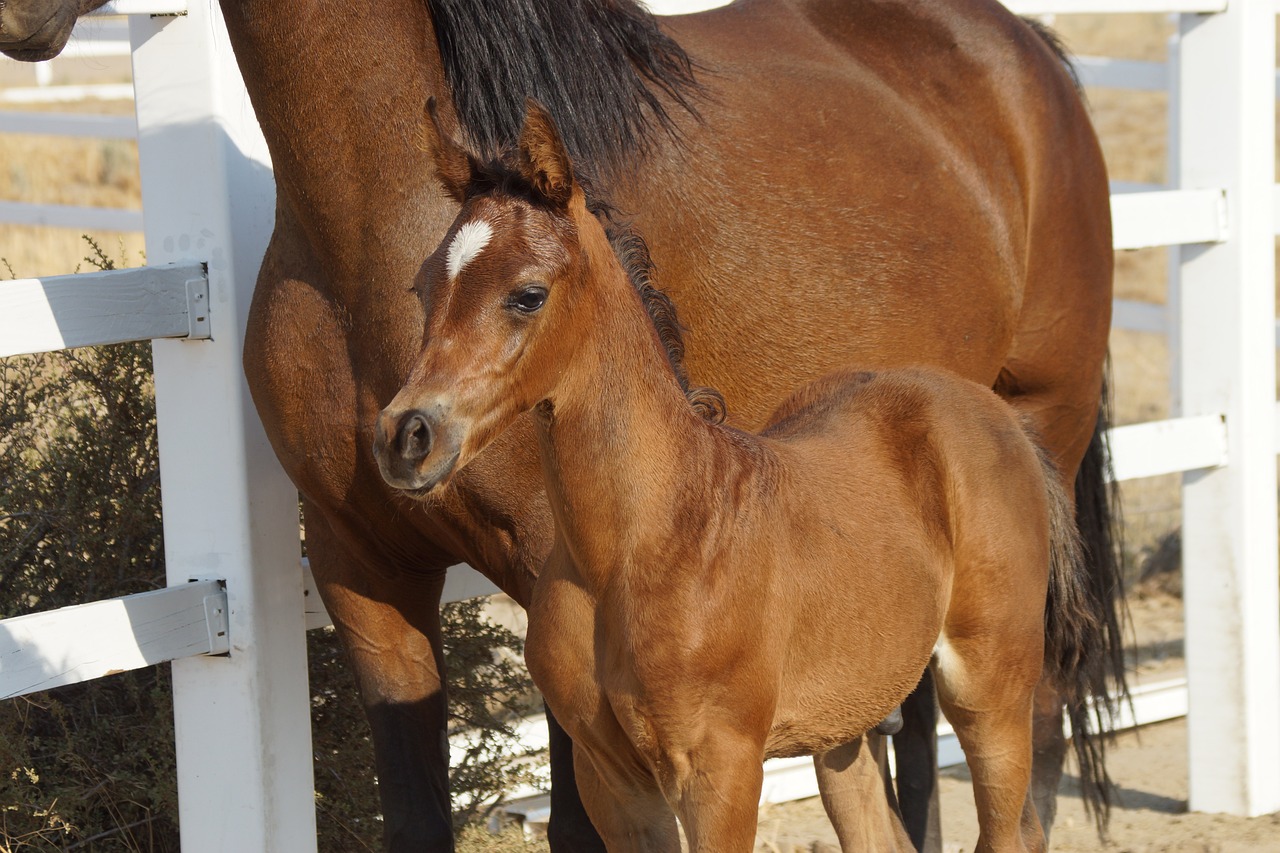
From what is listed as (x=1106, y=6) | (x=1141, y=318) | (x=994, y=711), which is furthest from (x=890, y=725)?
(x=1141, y=318)

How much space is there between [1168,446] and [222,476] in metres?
2.67

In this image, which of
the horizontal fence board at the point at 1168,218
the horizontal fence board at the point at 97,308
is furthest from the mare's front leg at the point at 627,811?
the horizontal fence board at the point at 1168,218

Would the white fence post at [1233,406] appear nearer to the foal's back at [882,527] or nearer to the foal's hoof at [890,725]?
the foal's back at [882,527]

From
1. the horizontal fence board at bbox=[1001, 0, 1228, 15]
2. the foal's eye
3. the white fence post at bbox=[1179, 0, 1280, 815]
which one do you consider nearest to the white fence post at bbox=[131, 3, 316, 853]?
the foal's eye

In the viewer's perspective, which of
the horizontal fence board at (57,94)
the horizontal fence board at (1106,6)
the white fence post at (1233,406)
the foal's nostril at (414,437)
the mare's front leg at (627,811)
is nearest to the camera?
the foal's nostril at (414,437)

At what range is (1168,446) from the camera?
4.27 m

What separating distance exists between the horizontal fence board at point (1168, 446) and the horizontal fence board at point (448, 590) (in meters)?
1.88

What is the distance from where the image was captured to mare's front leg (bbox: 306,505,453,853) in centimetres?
270

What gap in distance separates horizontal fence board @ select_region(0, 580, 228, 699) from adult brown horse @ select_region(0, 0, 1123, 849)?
1.03 ft

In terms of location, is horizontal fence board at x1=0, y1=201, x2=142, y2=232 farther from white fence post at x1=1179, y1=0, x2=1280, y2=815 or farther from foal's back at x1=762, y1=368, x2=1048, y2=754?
foal's back at x1=762, y1=368, x2=1048, y2=754

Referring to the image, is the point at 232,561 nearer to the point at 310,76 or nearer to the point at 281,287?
the point at 281,287

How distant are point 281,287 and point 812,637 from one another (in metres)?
1.09

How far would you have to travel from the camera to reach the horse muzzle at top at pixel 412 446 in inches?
69.8

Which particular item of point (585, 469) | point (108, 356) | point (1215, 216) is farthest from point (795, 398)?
point (1215, 216)
